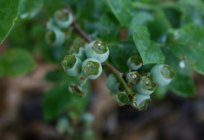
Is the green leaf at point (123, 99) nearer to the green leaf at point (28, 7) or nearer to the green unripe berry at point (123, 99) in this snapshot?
the green unripe berry at point (123, 99)

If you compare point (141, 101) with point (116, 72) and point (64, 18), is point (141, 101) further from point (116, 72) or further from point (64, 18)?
point (64, 18)

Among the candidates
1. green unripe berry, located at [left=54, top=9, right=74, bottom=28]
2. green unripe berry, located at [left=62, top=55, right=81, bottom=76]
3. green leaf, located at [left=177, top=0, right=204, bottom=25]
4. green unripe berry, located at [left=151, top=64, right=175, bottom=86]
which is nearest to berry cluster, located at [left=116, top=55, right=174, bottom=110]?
green unripe berry, located at [left=151, top=64, right=175, bottom=86]

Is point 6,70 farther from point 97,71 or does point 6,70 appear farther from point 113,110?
point 113,110

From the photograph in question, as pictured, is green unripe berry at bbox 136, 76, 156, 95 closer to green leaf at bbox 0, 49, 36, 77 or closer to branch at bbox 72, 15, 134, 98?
branch at bbox 72, 15, 134, 98

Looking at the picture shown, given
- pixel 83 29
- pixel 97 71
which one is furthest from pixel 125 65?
pixel 83 29

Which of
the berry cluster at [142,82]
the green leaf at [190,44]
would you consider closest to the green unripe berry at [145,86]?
the berry cluster at [142,82]

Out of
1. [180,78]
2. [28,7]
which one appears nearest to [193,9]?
[180,78]
